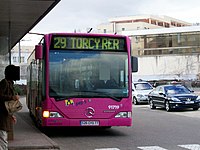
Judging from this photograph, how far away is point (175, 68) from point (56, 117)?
56.5 metres

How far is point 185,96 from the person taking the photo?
2453 cm

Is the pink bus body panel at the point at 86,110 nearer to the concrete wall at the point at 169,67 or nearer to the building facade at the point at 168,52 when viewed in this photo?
the concrete wall at the point at 169,67

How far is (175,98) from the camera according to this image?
80.4 feet

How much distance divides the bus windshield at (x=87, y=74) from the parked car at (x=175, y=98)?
1165cm

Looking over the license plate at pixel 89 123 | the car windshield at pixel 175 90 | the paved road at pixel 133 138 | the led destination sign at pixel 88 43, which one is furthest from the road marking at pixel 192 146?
the car windshield at pixel 175 90

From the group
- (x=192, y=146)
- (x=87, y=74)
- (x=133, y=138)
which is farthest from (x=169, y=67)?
(x=192, y=146)

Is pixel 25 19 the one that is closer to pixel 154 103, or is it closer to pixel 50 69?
pixel 50 69

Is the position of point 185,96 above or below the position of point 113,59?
below

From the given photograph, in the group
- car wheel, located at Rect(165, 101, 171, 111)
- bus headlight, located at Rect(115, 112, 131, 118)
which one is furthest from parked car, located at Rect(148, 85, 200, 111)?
bus headlight, located at Rect(115, 112, 131, 118)

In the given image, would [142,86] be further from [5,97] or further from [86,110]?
[5,97]

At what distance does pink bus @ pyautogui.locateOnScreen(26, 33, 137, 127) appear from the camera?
42.4ft

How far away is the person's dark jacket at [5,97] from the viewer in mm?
7969

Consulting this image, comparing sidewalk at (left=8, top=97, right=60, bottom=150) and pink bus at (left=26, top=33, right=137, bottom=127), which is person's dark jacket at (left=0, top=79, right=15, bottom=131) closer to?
sidewalk at (left=8, top=97, right=60, bottom=150)

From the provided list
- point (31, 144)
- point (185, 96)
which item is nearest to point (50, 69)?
A: point (31, 144)
